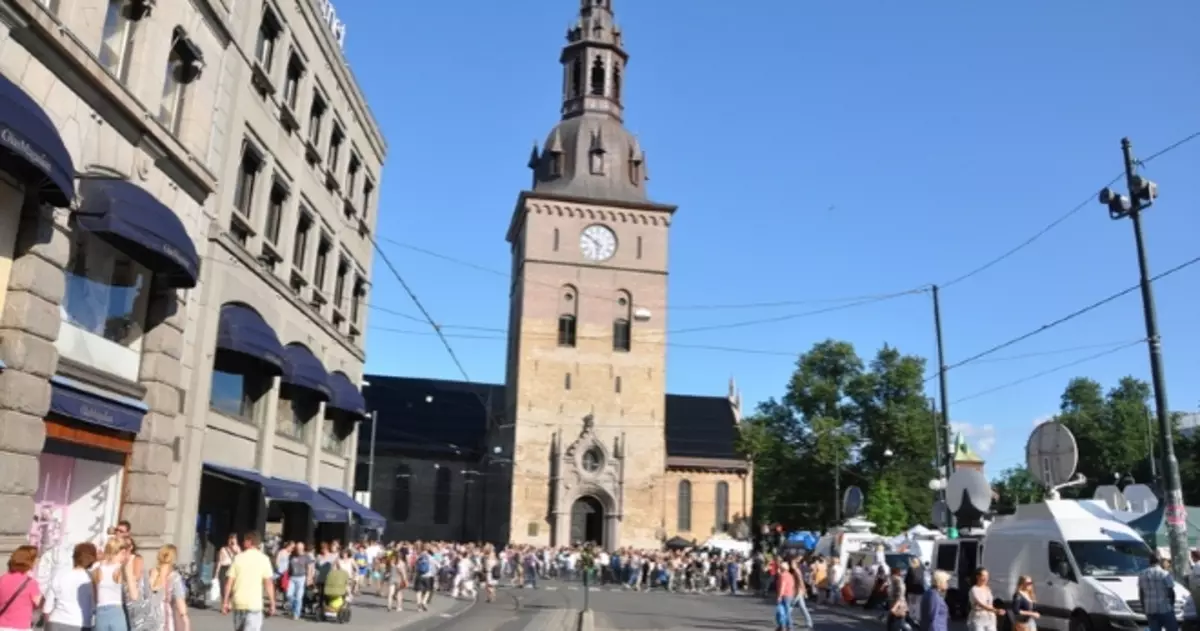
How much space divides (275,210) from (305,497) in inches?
259


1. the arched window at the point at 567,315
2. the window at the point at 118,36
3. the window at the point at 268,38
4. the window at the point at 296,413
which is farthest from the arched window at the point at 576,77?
the window at the point at 118,36

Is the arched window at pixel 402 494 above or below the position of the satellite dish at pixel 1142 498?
above

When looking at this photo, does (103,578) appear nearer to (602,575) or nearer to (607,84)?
(602,575)

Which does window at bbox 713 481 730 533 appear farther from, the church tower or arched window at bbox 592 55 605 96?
arched window at bbox 592 55 605 96

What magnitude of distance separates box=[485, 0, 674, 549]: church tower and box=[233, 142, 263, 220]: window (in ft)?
114

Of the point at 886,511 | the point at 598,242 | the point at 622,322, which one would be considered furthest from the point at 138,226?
the point at 598,242

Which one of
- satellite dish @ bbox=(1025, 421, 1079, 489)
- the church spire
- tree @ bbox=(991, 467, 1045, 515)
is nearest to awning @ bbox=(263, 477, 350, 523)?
satellite dish @ bbox=(1025, 421, 1079, 489)

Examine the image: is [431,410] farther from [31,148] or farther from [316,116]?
[31,148]

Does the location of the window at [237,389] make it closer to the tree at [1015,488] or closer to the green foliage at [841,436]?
the green foliage at [841,436]

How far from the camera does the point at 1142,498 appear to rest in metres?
26.8

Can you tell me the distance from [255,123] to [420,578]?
39.4 feet

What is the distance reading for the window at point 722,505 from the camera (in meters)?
63.0

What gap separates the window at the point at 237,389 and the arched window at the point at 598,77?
41.5 m

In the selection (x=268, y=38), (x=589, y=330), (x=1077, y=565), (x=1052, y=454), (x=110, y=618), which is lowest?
(x=110, y=618)
